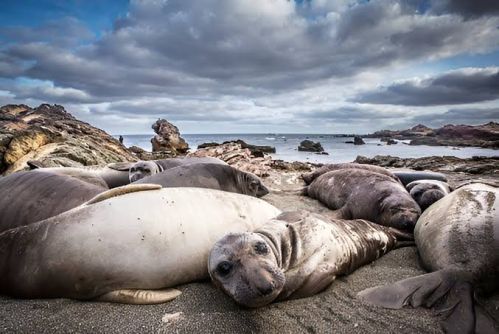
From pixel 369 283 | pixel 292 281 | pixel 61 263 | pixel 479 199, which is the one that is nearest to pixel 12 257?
pixel 61 263

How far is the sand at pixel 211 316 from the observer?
2002 mm

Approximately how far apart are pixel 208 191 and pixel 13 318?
1687 millimetres

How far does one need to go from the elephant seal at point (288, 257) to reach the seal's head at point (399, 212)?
771 millimetres

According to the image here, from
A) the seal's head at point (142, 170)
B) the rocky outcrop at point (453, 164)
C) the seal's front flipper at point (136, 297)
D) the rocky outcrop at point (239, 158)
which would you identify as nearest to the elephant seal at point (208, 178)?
the seal's head at point (142, 170)

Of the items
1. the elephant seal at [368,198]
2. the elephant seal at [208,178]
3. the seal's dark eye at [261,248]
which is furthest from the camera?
the elephant seal at [208,178]

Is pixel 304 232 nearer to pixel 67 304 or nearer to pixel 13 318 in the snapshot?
pixel 67 304

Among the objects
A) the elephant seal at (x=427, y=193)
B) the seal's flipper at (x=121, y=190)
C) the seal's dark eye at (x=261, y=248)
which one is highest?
the seal's flipper at (x=121, y=190)

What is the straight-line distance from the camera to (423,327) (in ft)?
6.70

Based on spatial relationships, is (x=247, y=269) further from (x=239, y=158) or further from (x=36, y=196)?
(x=239, y=158)

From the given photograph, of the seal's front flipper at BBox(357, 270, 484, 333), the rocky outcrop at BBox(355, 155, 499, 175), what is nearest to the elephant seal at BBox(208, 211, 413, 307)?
the seal's front flipper at BBox(357, 270, 484, 333)

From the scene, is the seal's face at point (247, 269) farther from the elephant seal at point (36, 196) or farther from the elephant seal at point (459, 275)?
the elephant seal at point (36, 196)

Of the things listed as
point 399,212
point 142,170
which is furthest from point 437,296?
point 142,170

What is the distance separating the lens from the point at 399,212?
415 cm

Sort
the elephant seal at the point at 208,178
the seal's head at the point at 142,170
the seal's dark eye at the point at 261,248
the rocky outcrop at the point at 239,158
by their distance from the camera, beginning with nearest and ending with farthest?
the seal's dark eye at the point at 261,248, the elephant seal at the point at 208,178, the seal's head at the point at 142,170, the rocky outcrop at the point at 239,158
